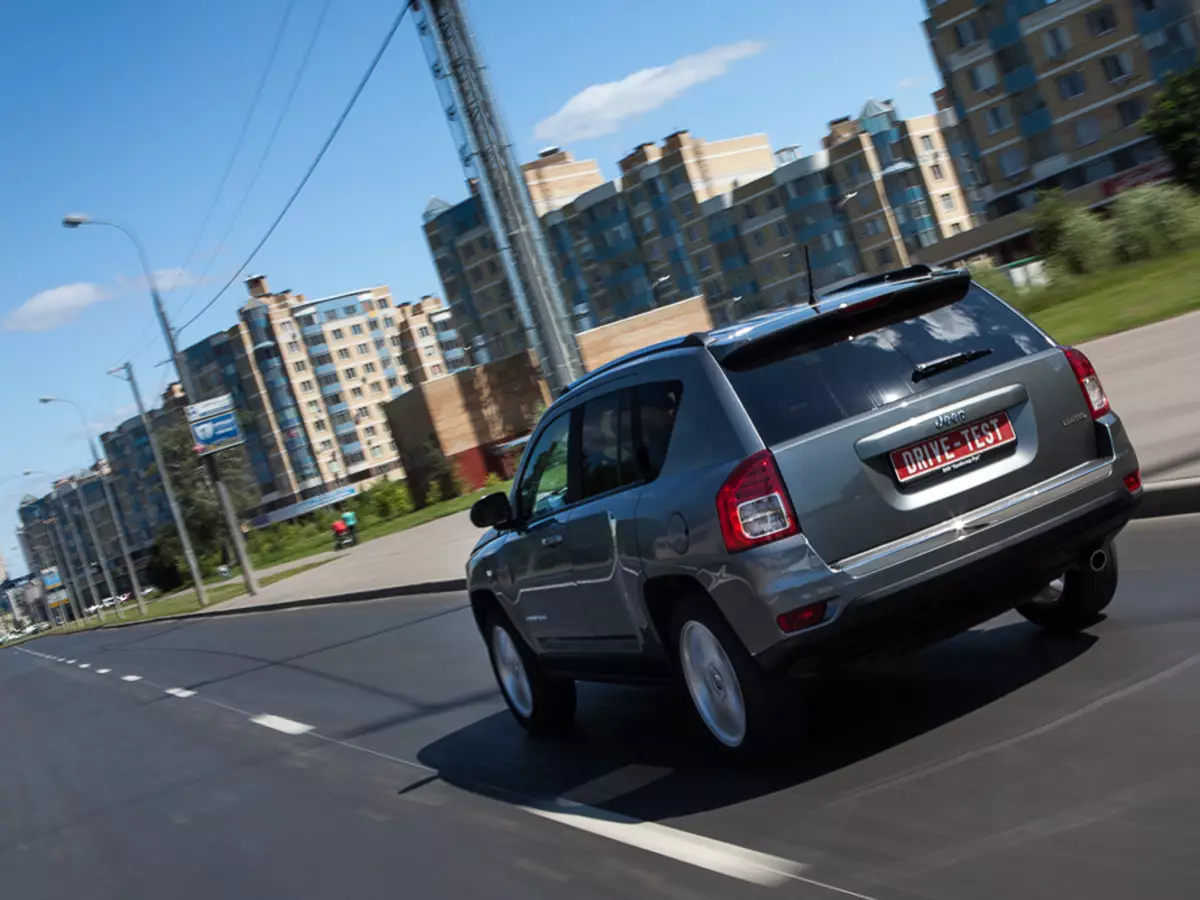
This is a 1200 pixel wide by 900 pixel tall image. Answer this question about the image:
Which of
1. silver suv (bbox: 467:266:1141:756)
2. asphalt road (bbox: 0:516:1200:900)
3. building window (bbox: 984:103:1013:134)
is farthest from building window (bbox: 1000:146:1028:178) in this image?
silver suv (bbox: 467:266:1141:756)

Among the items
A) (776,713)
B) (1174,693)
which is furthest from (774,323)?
(1174,693)

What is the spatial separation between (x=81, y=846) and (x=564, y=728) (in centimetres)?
292

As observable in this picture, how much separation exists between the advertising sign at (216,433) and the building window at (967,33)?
198 ft

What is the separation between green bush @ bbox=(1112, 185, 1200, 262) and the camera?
2956cm

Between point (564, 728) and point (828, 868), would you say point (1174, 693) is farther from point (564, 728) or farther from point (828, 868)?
point (564, 728)

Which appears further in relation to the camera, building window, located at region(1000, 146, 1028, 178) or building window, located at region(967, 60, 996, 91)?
building window, located at region(967, 60, 996, 91)

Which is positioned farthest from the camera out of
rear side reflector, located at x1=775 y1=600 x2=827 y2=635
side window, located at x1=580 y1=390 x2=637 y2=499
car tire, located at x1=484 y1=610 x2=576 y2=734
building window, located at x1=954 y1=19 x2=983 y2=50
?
building window, located at x1=954 y1=19 x2=983 y2=50

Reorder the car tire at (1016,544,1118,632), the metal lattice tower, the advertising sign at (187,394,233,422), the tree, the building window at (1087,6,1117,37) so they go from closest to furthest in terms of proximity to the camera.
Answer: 1. the car tire at (1016,544,1118,632)
2. the metal lattice tower
3. the advertising sign at (187,394,233,422)
4. the tree
5. the building window at (1087,6,1117,37)

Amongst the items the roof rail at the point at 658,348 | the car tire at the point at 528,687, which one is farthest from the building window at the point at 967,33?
the roof rail at the point at 658,348

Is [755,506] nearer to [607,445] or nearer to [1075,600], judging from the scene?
[607,445]

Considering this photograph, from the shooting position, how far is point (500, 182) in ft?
64.5

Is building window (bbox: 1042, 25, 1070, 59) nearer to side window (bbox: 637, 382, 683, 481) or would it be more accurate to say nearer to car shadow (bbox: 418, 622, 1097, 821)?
car shadow (bbox: 418, 622, 1097, 821)

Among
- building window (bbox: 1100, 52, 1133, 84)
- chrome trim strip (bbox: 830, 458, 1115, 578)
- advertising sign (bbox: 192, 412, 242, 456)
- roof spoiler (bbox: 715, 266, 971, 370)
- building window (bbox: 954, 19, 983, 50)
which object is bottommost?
chrome trim strip (bbox: 830, 458, 1115, 578)

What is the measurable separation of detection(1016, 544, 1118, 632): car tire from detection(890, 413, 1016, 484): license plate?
1112 millimetres
